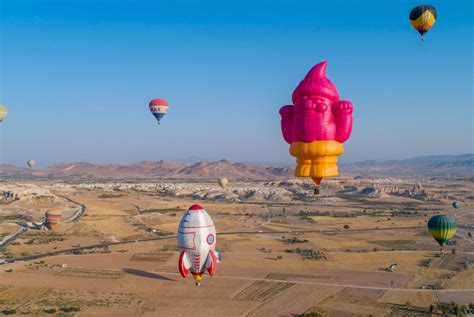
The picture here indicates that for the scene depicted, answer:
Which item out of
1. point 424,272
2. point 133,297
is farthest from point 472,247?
point 133,297

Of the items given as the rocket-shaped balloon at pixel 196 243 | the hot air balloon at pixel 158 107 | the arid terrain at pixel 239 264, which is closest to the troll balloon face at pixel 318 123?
the rocket-shaped balloon at pixel 196 243

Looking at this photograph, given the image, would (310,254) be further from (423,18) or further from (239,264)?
(423,18)

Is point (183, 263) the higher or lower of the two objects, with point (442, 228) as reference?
lower

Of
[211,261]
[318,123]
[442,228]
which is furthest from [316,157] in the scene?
[442,228]

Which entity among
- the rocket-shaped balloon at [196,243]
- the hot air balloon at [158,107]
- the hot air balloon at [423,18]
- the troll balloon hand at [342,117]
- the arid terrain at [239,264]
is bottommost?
the arid terrain at [239,264]

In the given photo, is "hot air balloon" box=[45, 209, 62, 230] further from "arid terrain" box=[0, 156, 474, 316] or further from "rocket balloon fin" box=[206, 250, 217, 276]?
"rocket balloon fin" box=[206, 250, 217, 276]

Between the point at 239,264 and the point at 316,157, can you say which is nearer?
the point at 316,157

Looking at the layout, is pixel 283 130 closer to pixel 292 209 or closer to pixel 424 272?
pixel 424 272

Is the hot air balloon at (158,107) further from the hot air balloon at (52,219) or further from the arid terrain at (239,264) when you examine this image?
the hot air balloon at (52,219)
